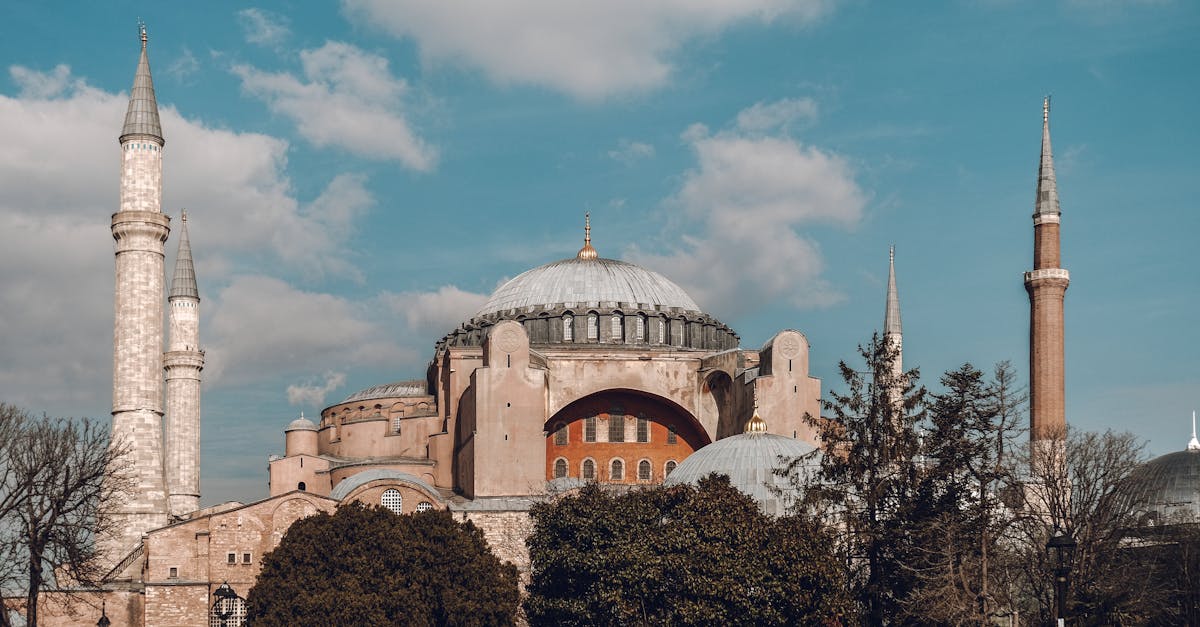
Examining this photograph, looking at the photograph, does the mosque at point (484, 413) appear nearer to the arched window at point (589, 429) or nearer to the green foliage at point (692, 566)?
the arched window at point (589, 429)

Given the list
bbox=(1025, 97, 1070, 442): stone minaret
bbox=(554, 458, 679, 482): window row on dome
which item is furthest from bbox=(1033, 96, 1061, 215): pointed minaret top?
bbox=(554, 458, 679, 482): window row on dome

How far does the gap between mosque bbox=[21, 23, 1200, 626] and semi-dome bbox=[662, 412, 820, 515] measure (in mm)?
65

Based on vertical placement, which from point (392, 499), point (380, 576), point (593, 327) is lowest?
point (380, 576)

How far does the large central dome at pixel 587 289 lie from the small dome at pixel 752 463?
380 inches

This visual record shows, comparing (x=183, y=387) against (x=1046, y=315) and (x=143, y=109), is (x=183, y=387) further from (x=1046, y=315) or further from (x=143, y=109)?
(x=1046, y=315)

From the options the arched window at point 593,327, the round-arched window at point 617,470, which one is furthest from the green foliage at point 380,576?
the arched window at point 593,327

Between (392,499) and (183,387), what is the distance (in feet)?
40.7

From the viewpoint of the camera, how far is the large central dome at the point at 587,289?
46.0 metres

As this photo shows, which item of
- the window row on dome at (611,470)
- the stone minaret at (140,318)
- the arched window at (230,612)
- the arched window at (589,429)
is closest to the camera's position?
the arched window at (230,612)

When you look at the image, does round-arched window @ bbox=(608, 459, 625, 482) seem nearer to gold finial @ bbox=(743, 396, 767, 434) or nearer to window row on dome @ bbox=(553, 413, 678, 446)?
window row on dome @ bbox=(553, 413, 678, 446)

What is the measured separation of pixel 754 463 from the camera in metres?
35.2

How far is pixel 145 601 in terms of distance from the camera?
111 feet

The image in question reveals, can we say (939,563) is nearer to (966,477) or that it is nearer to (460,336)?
(966,477)

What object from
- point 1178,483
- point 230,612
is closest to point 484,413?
point 230,612
